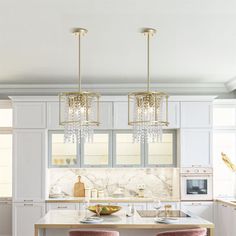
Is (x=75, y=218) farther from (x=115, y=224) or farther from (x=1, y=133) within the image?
(x=1, y=133)

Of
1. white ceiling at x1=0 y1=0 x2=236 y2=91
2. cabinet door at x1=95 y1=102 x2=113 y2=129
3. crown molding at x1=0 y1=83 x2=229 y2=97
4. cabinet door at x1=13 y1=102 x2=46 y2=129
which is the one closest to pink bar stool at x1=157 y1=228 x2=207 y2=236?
white ceiling at x1=0 y1=0 x2=236 y2=91

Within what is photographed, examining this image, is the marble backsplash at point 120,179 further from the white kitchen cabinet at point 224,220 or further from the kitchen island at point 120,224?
the kitchen island at point 120,224

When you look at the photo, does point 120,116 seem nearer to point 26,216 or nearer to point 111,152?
point 111,152

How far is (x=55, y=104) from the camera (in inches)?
280

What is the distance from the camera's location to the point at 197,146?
710cm

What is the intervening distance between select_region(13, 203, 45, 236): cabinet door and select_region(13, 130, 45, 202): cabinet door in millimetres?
91

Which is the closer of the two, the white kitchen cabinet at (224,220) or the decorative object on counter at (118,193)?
the white kitchen cabinet at (224,220)

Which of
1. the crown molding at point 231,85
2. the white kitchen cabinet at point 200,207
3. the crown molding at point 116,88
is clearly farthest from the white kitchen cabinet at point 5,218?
the crown molding at point 231,85

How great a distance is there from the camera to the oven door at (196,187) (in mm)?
7039

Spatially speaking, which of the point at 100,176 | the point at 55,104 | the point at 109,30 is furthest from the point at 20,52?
the point at 100,176

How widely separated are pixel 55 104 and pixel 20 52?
1899mm

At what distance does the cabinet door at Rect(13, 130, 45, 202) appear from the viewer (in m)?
6.95

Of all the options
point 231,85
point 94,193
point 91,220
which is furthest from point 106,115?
point 91,220

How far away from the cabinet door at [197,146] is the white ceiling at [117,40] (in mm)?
854
